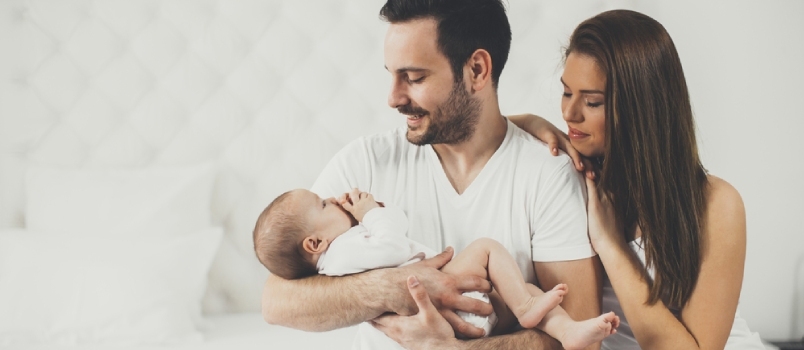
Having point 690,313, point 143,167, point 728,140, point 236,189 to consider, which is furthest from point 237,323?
point 728,140

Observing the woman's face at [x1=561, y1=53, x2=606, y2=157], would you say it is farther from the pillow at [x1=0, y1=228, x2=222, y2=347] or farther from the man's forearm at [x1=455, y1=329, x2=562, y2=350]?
the pillow at [x1=0, y1=228, x2=222, y2=347]

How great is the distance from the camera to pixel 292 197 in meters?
1.60

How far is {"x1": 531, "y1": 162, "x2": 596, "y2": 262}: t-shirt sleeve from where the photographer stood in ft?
5.26

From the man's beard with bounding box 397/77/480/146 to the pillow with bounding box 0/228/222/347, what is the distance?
3.38 feet

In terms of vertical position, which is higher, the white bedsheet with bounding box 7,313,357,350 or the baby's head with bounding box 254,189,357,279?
the baby's head with bounding box 254,189,357,279

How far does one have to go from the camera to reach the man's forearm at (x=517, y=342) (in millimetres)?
1510

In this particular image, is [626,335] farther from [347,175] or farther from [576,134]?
[347,175]

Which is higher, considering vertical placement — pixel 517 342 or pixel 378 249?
pixel 378 249

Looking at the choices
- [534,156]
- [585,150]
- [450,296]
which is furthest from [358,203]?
[585,150]

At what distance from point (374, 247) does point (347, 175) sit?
0.30 meters

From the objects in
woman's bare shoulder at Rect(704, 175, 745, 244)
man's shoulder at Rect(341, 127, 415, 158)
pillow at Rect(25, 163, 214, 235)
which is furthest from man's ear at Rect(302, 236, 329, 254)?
pillow at Rect(25, 163, 214, 235)

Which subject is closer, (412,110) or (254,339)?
(412,110)

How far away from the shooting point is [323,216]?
5.28 feet

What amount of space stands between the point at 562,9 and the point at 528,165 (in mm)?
1121
